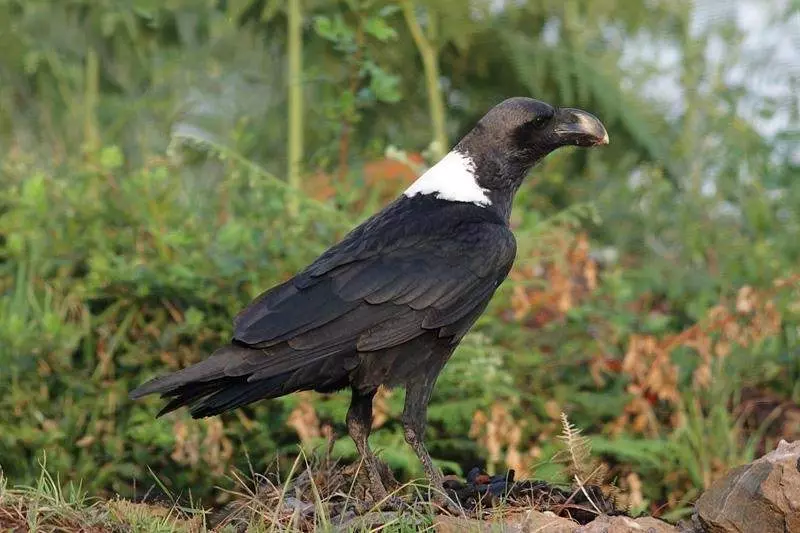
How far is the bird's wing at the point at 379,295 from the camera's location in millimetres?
4211

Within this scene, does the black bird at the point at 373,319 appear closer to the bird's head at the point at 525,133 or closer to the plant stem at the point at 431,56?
the bird's head at the point at 525,133

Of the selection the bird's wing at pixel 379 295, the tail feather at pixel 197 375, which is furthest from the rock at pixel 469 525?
the tail feather at pixel 197 375

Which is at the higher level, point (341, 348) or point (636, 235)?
point (341, 348)

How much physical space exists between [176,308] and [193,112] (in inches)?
184

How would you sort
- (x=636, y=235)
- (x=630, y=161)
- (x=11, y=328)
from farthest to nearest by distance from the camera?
(x=630, y=161)
(x=636, y=235)
(x=11, y=328)

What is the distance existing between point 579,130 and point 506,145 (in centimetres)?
29

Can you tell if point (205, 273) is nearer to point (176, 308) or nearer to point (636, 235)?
point (176, 308)

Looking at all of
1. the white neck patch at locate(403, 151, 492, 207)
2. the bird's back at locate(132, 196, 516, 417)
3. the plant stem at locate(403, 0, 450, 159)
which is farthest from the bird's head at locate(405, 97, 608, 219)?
the plant stem at locate(403, 0, 450, 159)

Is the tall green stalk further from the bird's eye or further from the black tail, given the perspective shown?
the black tail

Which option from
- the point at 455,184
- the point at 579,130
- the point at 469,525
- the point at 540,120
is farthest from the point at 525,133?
the point at 469,525

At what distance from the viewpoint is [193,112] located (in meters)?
10.5

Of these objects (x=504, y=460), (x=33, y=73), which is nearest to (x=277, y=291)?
(x=504, y=460)

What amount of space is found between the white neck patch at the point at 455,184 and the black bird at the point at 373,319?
0.02 meters

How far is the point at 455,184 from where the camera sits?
4.82m
